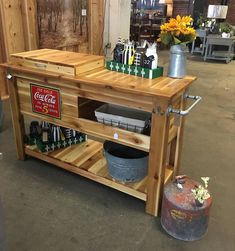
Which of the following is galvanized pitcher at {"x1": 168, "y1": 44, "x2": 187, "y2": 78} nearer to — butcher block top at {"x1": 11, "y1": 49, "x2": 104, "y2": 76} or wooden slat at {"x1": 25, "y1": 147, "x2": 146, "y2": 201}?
butcher block top at {"x1": 11, "y1": 49, "x2": 104, "y2": 76}

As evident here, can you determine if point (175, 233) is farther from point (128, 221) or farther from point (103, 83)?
point (103, 83)

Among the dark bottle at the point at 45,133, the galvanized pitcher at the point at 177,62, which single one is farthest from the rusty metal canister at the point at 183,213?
the dark bottle at the point at 45,133

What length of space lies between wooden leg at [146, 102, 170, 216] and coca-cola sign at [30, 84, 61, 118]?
762 millimetres

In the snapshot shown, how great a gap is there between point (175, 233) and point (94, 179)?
2.35 ft

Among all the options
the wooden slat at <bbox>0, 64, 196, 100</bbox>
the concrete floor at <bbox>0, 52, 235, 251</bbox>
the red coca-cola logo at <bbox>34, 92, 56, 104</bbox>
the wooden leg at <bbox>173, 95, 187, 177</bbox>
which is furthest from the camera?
the red coca-cola logo at <bbox>34, 92, 56, 104</bbox>

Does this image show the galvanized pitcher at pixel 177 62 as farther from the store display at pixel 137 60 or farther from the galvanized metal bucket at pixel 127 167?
the galvanized metal bucket at pixel 127 167

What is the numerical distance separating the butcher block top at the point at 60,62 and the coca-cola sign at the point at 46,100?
15 cm

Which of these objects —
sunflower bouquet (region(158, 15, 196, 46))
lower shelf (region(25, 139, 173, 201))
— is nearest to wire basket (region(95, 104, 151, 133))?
lower shelf (region(25, 139, 173, 201))

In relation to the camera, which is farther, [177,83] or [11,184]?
[11,184]

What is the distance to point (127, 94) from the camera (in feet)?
5.35

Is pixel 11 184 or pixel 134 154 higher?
pixel 134 154

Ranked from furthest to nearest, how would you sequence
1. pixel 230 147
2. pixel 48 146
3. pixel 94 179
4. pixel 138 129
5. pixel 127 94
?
pixel 230 147 → pixel 48 146 → pixel 94 179 → pixel 138 129 → pixel 127 94

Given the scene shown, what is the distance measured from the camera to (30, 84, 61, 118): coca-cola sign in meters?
1.97

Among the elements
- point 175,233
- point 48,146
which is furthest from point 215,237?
point 48,146
